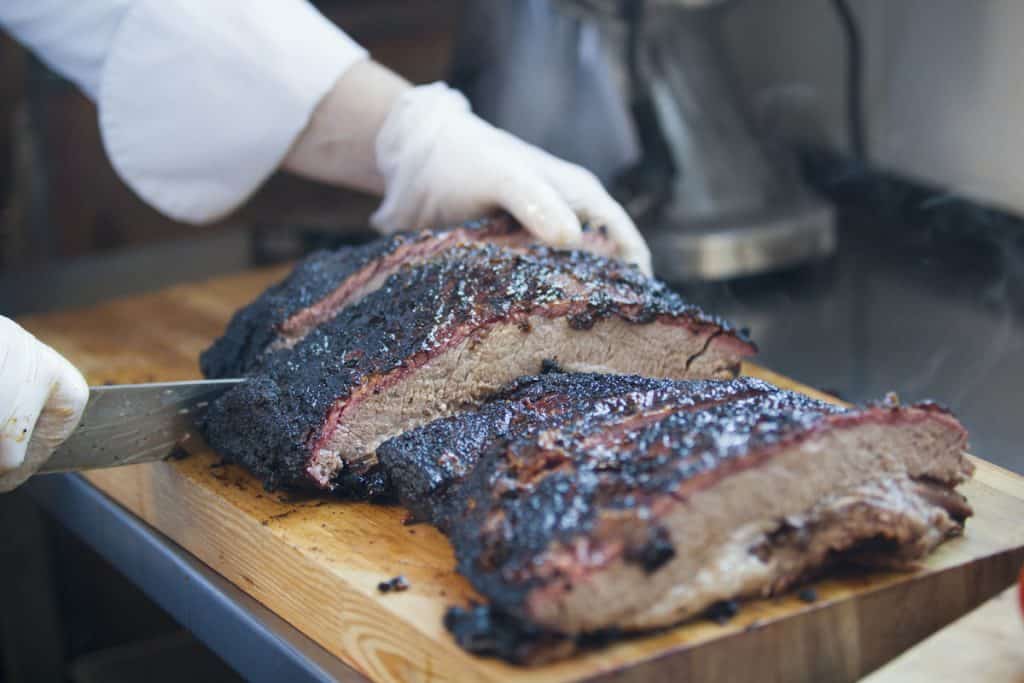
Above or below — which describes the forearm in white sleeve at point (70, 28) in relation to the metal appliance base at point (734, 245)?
above

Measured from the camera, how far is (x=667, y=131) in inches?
131

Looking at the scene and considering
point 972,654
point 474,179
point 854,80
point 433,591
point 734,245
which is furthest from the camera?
point 854,80

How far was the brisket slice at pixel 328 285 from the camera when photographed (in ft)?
8.05

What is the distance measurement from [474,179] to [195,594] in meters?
1.12

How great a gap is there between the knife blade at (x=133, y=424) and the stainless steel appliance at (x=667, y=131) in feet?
4.91

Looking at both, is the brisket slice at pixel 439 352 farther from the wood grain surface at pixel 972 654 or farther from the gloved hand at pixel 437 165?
the wood grain surface at pixel 972 654

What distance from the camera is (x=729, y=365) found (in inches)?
92.5

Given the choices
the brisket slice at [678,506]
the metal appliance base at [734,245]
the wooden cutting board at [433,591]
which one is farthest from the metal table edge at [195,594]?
the metal appliance base at [734,245]

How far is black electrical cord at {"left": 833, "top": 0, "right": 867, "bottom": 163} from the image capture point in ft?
11.7

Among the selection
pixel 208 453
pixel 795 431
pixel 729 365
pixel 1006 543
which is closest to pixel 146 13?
pixel 208 453

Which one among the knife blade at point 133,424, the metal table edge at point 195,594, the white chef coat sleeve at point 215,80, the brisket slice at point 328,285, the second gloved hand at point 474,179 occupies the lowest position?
the metal table edge at point 195,594

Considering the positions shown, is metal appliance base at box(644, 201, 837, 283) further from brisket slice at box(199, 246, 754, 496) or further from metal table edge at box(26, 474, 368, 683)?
metal table edge at box(26, 474, 368, 683)

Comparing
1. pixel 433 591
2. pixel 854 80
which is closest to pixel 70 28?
pixel 433 591

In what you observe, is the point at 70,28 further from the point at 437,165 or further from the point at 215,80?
the point at 437,165
